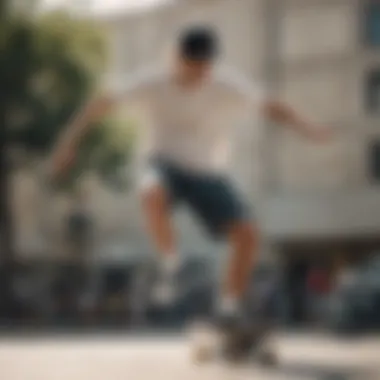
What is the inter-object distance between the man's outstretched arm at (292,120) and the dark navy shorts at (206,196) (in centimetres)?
9

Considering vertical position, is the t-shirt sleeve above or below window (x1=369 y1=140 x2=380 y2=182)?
above

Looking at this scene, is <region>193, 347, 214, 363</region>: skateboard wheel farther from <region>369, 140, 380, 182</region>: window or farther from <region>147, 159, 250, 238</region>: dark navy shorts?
<region>369, 140, 380, 182</region>: window

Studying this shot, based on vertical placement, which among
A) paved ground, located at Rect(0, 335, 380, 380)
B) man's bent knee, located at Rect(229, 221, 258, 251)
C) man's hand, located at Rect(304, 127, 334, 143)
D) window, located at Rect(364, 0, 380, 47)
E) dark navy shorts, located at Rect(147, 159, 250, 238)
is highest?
window, located at Rect(364, 0, 380, 47)

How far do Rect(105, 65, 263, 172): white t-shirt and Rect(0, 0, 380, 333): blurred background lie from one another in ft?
0.06

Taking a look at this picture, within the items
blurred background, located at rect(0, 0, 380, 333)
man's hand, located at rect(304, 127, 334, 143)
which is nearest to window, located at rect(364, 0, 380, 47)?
blurred background, located at rect(0, 0, 380, 333)

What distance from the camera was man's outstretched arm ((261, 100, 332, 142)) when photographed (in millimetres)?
892

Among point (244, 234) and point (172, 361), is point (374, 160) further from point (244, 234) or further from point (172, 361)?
point (172, 361)

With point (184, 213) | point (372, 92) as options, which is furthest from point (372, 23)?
point (184, 213)

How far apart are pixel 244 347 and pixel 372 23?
0.42 metres

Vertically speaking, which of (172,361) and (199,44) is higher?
(199,44)

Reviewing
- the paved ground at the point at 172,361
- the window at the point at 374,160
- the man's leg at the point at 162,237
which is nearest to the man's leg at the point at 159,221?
the man's leg at the point at 162,237

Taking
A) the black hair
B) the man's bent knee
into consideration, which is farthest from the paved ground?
the black hair

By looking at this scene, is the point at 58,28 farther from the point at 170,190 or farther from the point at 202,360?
the point at 202,360

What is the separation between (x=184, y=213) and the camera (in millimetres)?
901
